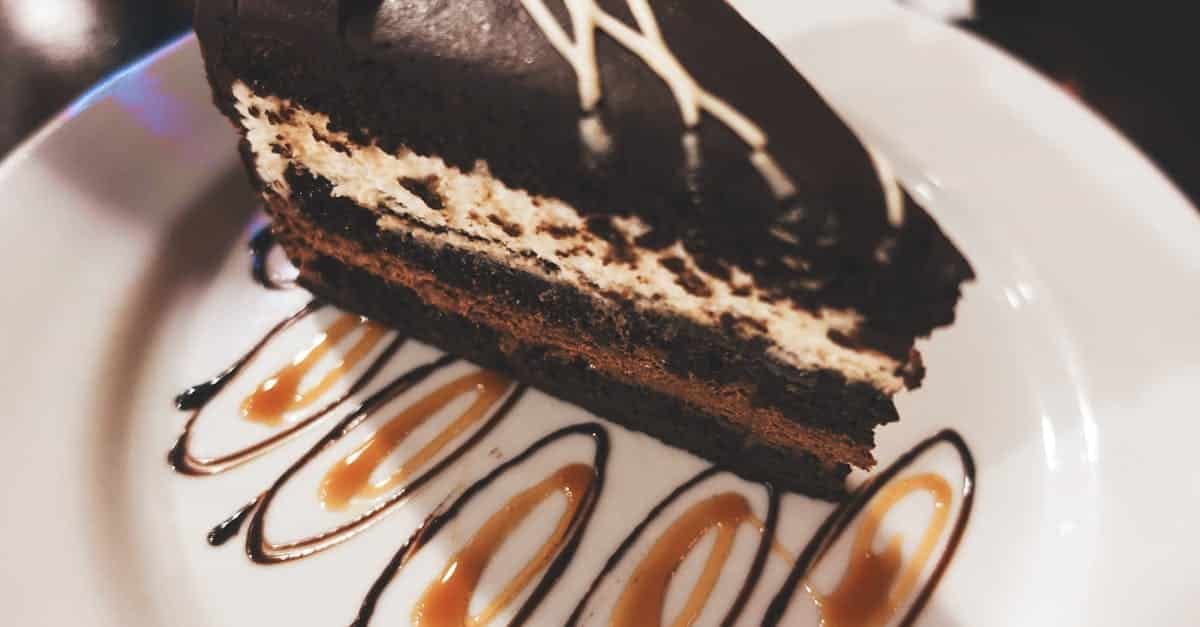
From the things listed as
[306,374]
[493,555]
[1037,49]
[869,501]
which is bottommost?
[493,555]

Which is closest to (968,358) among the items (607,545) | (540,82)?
(607,545)

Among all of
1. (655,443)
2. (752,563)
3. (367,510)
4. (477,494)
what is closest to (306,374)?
(367,510)

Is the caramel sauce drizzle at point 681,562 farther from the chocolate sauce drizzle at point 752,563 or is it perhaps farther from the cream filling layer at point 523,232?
the cream filling layer at point 523,232

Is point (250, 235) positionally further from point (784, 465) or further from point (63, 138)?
point (784, 465)

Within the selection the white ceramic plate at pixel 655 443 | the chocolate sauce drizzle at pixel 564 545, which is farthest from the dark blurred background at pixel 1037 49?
the chocolate sauce drizzle at pixel 564 545

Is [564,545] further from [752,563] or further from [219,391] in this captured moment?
[219,391]
